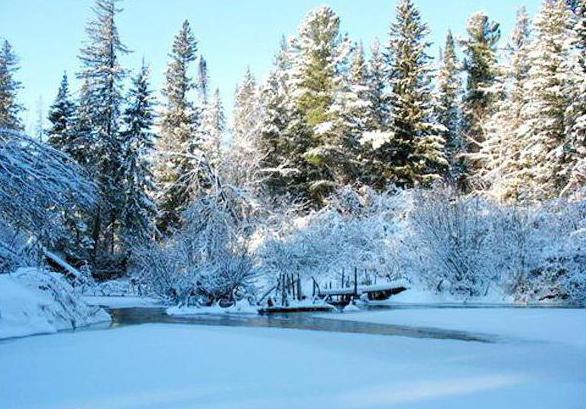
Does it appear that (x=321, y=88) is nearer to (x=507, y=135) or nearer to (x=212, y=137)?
(x=212, y=137)

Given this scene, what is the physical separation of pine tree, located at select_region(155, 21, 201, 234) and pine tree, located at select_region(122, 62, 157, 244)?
88cm

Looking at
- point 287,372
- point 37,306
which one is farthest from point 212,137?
point 287,372

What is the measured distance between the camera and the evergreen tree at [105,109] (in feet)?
103

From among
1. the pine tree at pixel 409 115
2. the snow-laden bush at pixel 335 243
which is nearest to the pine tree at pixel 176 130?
the snow-laden bush at pixel 335 243

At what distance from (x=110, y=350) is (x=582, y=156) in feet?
78.8

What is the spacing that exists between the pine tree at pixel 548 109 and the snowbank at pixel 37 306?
2078 cm

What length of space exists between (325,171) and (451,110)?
42.0 ft

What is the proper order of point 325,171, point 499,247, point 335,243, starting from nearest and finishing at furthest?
point 499,247, point 335,243, point 325,171

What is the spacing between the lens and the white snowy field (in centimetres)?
511

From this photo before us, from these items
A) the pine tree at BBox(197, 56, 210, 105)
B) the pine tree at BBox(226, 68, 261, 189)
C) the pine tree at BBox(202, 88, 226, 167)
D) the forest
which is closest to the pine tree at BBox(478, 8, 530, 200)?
the forest

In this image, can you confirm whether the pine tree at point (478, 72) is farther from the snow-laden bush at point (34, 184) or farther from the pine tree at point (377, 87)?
the snow-laden bush at point (34, 184)

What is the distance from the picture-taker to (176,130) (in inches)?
1398

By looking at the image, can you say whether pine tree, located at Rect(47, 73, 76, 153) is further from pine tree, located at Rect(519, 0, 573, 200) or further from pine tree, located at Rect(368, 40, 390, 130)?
pine tree, located at Rect(519, 0, 573, 200)

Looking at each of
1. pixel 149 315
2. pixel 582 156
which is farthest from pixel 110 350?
pixel 582 156
